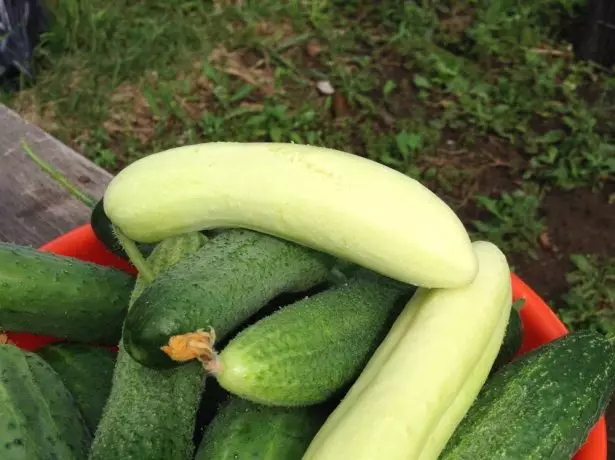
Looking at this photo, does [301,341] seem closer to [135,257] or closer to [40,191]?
[135,257]

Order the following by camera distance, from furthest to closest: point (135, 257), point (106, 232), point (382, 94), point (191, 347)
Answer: point (382, 94)
point (106, 232)
point (135, 257)
point (191, 347)

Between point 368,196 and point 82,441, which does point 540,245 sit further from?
point 82,441

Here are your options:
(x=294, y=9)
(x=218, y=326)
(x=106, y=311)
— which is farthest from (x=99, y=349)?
(x=294, y=9)

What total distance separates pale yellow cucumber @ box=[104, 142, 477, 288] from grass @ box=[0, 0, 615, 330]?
4.31ft

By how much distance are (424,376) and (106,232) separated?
1.94 ft

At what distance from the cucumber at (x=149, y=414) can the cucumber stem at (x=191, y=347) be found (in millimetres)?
143

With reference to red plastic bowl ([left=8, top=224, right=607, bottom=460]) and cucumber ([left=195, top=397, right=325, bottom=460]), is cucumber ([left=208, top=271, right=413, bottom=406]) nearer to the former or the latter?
cucumber ([left=195, top=397, right=325, bottom=460])

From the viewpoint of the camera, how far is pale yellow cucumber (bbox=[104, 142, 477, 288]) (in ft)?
3.24

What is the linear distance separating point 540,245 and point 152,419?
1569mm

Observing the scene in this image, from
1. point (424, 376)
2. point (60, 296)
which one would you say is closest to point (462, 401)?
point (424, 376)

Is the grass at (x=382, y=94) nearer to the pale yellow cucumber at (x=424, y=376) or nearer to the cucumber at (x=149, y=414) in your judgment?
the pale yellow cucumber at (x=424, y=376)

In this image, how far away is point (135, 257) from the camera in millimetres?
1125

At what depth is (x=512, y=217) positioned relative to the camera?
2.34 meters

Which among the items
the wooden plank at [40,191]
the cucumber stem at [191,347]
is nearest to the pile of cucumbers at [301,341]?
the cucumber stem at [191,347]
